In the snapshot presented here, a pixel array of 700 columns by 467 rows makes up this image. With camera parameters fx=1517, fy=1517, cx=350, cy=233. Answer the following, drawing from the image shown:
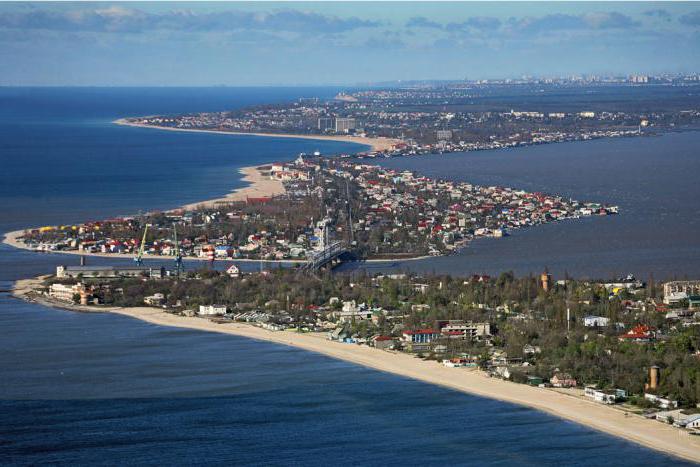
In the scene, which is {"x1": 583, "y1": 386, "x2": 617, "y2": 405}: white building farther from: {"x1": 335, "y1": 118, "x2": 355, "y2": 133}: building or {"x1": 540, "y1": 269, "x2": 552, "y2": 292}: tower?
{"x1": 335, "y1": 118, "x2": 355, "y2": 133}: building

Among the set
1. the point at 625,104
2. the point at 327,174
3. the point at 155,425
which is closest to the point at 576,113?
the point at 625,104

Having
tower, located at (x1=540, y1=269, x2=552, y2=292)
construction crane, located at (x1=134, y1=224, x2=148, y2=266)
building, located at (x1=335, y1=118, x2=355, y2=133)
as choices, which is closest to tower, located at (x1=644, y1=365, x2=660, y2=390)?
tower, located at (x1=540, y1=269, x2=552, y2=292)

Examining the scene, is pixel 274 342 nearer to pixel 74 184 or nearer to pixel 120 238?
pixel 120 238

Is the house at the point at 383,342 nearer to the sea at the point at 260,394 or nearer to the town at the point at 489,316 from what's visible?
the town at the point at 489,316

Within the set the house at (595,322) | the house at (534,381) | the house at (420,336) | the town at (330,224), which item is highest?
the house at (595,322)

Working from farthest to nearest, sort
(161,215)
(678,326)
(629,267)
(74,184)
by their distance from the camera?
(74,184), (161,215), (629,267), (678,326)

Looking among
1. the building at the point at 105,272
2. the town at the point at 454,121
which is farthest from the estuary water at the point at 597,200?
the building at the point at 105,272

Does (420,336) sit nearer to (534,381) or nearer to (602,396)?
(534,381)
